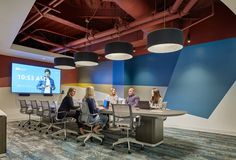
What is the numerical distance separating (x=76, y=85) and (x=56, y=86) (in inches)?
48.8

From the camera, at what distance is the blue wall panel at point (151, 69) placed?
6546mm

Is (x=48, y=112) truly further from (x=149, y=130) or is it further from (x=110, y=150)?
(x=149, y=130)

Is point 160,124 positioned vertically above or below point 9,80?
below

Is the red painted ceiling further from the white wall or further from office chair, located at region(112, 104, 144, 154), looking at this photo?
office chair, located at region(112, 104, 144, 154)

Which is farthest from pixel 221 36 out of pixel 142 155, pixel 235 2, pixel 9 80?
pixel 9 80

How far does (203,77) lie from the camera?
566 centimetres

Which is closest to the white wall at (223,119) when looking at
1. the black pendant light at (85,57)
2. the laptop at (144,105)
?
the laptop at (144,105)

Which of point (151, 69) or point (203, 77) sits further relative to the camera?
point (151, 69)

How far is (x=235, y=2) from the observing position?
3.00m

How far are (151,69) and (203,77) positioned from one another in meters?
1.98

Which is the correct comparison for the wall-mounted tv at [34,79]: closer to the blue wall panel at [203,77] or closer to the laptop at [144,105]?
the blue wall panel at [203,77]

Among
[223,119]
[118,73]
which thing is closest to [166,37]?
[223,119]

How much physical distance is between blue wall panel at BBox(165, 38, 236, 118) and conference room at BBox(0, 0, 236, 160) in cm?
3

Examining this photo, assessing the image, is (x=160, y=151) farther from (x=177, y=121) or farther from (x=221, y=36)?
(x=221, y=36)
